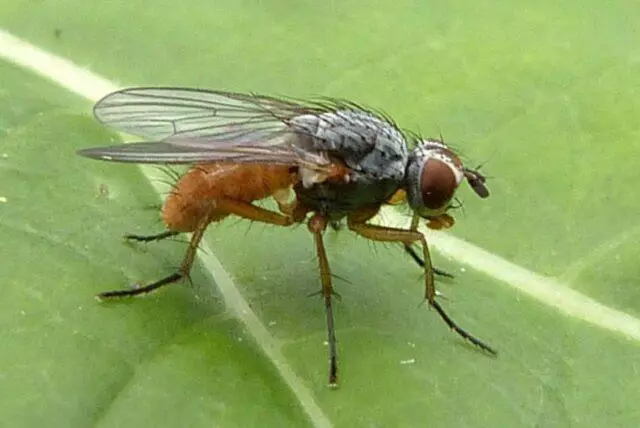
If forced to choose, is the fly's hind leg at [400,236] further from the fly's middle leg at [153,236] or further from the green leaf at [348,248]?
the fly's middle leg at [153,236]

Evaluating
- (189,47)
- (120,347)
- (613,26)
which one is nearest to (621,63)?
(613,26)

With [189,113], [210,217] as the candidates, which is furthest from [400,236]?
[189,113]

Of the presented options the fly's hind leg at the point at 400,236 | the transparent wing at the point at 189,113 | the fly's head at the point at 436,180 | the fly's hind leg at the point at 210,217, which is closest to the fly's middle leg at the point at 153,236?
the fly's hind leg at the point at 210,217

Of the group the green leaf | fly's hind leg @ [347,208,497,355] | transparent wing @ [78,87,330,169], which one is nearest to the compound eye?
fly's hind leg @ [347,208,497,355]

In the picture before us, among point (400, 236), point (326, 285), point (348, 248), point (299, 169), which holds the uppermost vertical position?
point (299, 169)

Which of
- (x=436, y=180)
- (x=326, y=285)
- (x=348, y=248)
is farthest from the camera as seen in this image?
(x=348, y=248)

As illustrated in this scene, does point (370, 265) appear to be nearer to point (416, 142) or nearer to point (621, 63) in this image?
point (416, 142)

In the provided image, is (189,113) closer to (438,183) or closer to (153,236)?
(153,236)
